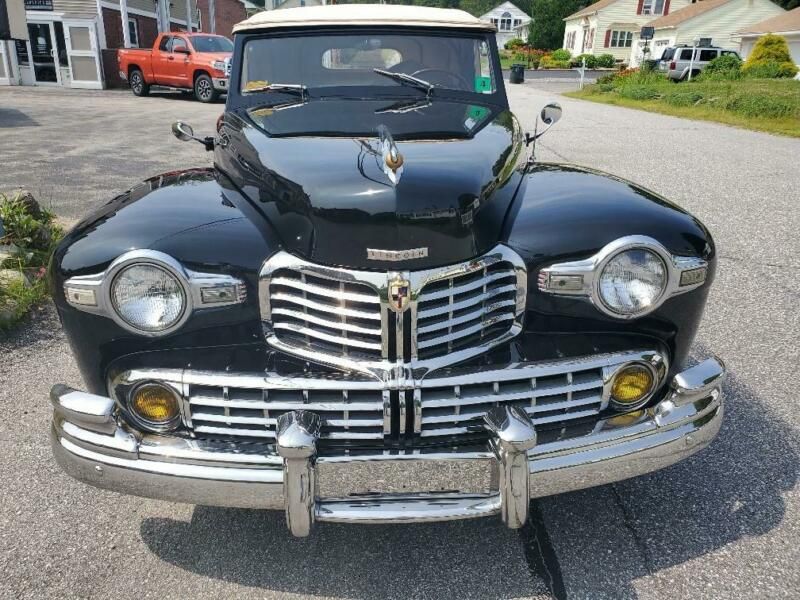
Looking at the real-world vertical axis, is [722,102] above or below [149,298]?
below

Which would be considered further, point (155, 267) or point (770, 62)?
point (770, 62)

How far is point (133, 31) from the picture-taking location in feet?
77.4

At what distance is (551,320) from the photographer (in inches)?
85.2

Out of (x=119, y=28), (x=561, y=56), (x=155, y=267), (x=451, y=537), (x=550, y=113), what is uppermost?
(x=550, y=113)

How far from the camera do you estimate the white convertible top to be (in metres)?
3.41

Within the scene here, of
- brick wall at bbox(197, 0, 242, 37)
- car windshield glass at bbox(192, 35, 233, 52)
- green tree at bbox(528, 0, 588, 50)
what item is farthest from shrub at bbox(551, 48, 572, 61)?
car windshield glass at bbox(192, 35, 233, 52)

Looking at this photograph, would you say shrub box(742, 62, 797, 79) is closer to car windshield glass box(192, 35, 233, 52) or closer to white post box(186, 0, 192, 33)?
car windshield glass box(192, 35, 233, 52)

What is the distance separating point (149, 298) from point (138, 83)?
19968 mm

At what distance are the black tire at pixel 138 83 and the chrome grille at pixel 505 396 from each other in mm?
20110

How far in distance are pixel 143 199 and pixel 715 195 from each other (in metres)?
7.17

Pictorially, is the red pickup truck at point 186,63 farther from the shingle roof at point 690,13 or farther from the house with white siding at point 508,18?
the house with white siding at point 508,18

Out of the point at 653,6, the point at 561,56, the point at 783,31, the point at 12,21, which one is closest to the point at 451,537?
the point at 12,21

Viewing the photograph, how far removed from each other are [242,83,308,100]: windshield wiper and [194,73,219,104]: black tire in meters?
15.4

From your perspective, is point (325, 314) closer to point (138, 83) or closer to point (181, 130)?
point (181, 130)
